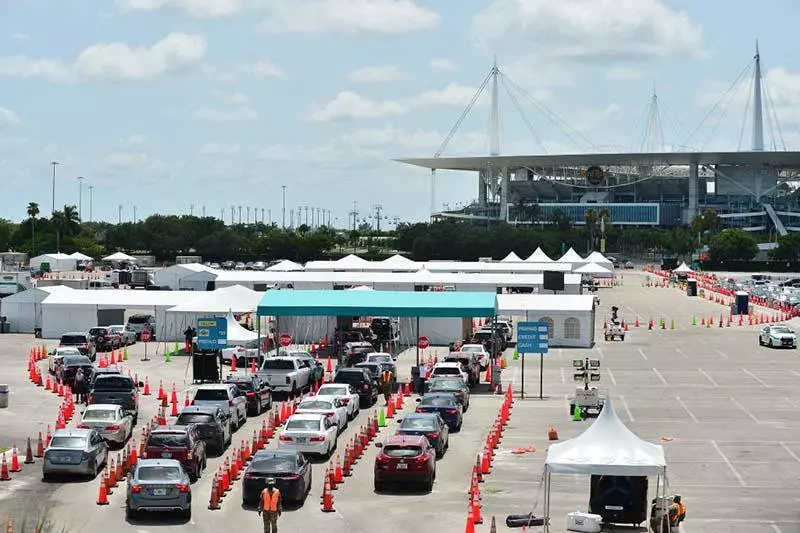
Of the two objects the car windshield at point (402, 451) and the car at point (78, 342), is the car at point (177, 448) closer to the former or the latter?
the car windshield at point (402, 451)

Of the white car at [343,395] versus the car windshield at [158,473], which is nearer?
the car windshield at [158,473]

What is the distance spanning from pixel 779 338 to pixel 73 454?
130 feet

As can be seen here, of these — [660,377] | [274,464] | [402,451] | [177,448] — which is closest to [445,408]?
[402,451]

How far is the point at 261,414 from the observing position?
36.6 metres

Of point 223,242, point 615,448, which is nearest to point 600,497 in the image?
point 615,448

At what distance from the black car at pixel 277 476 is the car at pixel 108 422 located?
22.1 ft

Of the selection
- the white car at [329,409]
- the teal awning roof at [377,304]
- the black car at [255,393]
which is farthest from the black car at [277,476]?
the teal awning roof at [377,304]

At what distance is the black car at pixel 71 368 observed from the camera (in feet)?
136

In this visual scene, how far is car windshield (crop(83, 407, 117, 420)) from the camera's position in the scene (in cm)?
3005

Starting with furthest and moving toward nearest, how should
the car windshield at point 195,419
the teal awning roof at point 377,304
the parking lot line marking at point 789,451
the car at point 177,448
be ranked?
the teal awning roof at point 377,304
the parking lot line marking at point 789,451
the car windshield at point 195,419
the car at point 177,448

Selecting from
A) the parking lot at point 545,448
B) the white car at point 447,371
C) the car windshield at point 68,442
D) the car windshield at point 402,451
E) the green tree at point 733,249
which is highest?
the green tree at point 733,249

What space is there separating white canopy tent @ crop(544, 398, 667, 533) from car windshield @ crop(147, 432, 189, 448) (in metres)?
7.72

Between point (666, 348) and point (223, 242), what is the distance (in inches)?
5057

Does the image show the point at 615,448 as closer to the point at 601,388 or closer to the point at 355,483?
the point at 355,483
